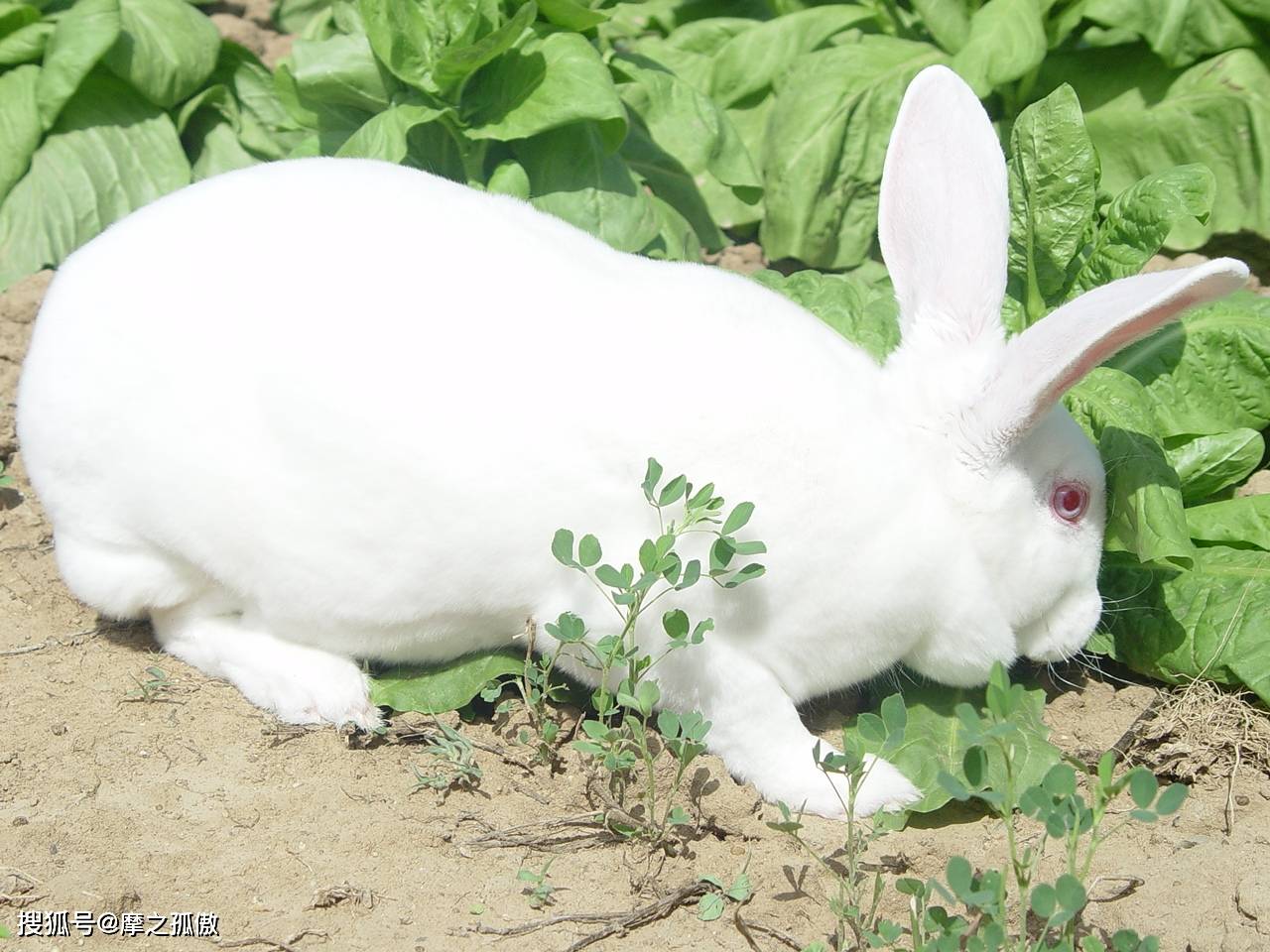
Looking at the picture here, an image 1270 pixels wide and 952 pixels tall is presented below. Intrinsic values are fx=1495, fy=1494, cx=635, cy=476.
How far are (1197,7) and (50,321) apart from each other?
3.62m

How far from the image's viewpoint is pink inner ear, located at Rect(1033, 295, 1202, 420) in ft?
8.68

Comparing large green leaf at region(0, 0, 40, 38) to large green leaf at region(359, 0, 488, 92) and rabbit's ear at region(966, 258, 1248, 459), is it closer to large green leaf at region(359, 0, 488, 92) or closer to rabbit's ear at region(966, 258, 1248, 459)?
large green leaf at region(359, 0, 488, 92)

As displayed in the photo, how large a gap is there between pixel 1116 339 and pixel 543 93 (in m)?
2.23

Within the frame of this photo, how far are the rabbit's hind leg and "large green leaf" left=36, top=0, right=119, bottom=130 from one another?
2258 mm

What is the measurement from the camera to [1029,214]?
4023mm

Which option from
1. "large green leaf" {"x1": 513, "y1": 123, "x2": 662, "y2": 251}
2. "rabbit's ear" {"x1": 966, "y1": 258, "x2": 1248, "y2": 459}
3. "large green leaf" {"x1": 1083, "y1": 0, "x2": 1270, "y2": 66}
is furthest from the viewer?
"large green leaf" {"x1": 1083, "y1": 0, "x2": 1270, "y2": 66}

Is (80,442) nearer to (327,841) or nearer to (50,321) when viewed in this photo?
(50,321)

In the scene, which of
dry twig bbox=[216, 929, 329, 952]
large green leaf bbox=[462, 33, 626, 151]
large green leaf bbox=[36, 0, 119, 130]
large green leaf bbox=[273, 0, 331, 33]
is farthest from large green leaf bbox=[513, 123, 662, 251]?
dry twig bbox=[216, 929, 329, 952]

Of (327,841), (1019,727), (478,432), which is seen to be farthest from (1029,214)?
(327,841)

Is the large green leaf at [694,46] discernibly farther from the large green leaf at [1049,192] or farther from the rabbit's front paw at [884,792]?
the rabbit's front paw at [884,792]

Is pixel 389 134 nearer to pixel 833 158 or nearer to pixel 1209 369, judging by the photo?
pixel 833 158

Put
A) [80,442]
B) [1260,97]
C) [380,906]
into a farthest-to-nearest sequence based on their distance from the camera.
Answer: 1. [1260,97]
2. [80,442]
3. [380,906]

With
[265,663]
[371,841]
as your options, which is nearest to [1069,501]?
[371,841]

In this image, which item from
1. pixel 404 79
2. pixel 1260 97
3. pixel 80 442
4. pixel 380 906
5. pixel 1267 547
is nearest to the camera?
pixel 380 906
